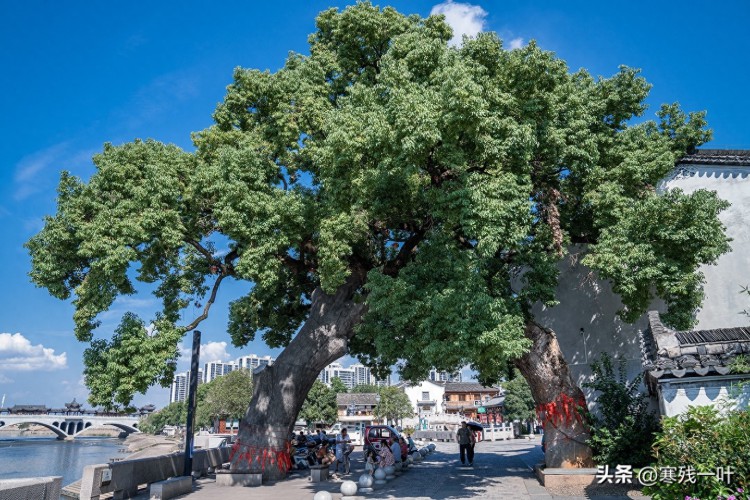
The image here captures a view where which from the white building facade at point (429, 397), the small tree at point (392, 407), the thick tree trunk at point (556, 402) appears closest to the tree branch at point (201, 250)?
the thick tree trunk at point (556, 402)

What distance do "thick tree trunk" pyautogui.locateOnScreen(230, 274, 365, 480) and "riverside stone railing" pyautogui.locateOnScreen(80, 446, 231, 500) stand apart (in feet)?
5.92

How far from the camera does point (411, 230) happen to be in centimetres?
1513

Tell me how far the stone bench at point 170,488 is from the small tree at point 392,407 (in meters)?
44.4

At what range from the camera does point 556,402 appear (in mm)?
13469

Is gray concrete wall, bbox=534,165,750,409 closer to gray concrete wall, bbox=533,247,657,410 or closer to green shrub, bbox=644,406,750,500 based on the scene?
gray concrete wall, bbox=533,247,657,410

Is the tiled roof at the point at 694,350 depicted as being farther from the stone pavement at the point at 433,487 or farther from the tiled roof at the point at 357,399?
the tiled roof at the point at 357,399

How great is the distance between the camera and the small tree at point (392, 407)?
56.3m

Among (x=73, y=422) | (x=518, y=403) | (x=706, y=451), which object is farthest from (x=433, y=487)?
(x=73, y=422)

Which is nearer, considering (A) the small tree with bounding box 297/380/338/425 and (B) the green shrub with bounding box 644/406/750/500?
(B) the green shrub with bounding box 644/406/750/500

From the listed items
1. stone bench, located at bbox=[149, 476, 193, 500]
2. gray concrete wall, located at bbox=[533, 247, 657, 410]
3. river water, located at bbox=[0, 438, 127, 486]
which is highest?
gray concrete wall, located at bbox=[533, 247, 657, 410]

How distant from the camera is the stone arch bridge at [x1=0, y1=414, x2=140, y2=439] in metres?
71.1

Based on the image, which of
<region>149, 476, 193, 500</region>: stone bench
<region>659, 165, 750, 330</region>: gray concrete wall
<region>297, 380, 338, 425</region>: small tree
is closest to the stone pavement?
<region>149, 476, 193, 500</region>: stone bench

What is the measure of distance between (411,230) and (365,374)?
162 metres

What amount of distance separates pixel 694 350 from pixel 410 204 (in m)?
7.27
